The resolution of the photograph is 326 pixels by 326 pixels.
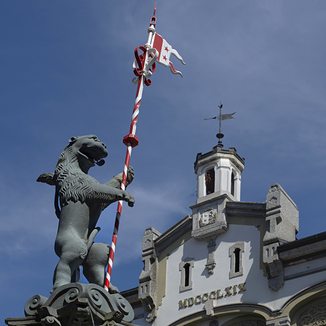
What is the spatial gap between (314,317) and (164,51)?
460 inches

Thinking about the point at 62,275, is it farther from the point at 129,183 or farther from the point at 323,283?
the point at 323,283

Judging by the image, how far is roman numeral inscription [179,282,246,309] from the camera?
22.0 meters

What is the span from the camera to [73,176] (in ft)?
24.5

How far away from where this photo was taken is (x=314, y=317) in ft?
65.6

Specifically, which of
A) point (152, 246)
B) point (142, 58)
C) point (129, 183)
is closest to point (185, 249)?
point (152, 246)

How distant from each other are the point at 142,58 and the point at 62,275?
4549 mm

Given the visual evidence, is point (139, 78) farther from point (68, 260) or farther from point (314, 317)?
point (314, 317)

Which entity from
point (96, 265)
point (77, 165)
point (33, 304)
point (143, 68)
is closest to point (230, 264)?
point (143, 68)

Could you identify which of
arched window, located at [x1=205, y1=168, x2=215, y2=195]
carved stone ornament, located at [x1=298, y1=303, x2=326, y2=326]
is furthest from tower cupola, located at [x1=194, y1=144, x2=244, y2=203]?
carved stone ornament, located at [x1=298, y1=303, x2=326, y2=326]

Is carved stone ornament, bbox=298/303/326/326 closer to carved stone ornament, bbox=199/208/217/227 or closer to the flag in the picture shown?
carved stone ornament, bbox=199/208/217/227

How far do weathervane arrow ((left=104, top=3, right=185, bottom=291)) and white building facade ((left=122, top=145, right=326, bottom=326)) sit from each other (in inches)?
412

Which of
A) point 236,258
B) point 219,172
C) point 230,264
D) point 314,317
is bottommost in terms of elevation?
point 314,317

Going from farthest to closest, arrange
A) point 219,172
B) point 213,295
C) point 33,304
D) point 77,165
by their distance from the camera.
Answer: point 219,172 → point 213,295 → point 77,165 → point 33,304

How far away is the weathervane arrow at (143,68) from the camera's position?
25.3 ft
